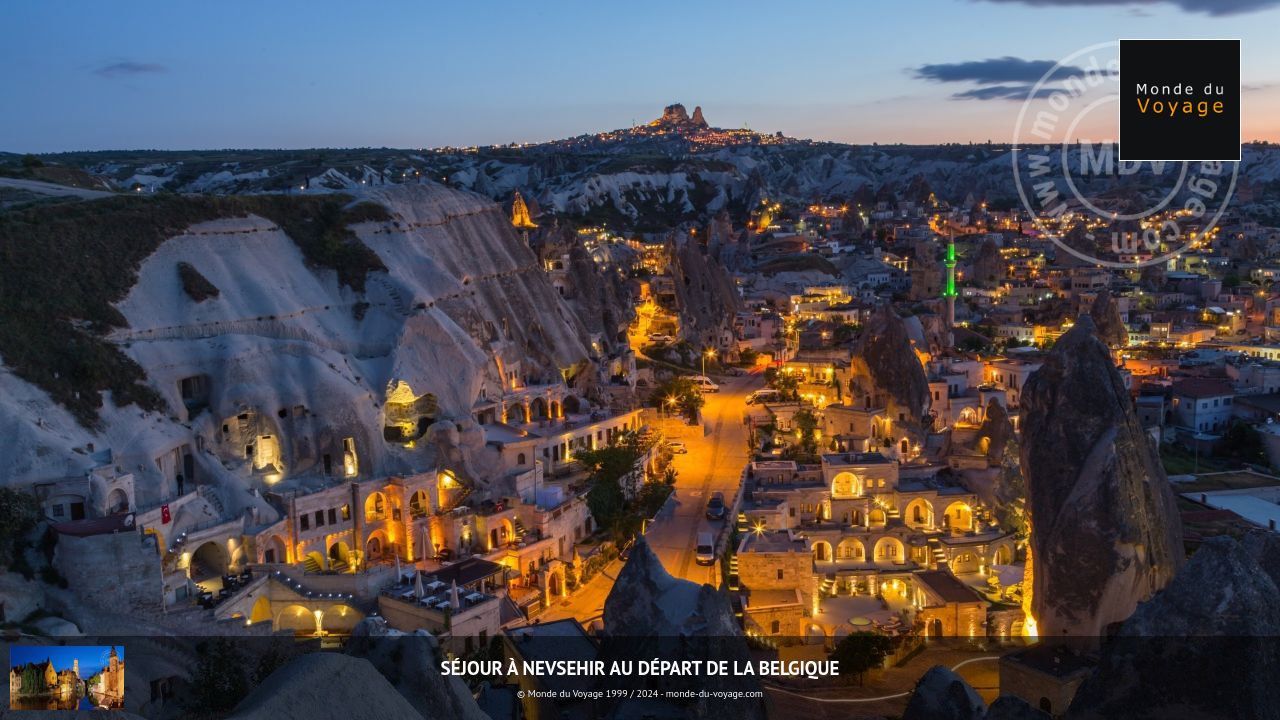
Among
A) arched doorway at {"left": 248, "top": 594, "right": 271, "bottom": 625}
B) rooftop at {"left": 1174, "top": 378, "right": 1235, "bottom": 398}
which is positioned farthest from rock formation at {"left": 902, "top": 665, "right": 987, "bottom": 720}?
rooftop at {"left": 1174, "top": 378, "right": 1235, "bottom": 398}

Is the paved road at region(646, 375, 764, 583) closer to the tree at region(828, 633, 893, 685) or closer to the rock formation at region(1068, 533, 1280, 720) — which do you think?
the tree at region(828, 633, 893, 685)

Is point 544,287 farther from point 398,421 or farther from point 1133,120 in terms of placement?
point 1133,120

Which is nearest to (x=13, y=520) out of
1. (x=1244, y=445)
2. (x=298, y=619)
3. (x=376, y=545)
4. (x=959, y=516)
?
(x=298, y=619)

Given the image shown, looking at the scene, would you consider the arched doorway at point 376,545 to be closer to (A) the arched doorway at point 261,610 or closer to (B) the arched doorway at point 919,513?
(A) the arched doorway at point 261,610

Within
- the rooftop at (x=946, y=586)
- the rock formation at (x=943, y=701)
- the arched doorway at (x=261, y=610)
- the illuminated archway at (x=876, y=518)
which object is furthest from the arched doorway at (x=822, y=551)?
the arched doorway at (x=261, y=610)

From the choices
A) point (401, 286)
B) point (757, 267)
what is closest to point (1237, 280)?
point (757, 267)

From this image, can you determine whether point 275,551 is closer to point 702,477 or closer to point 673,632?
point 702,477
